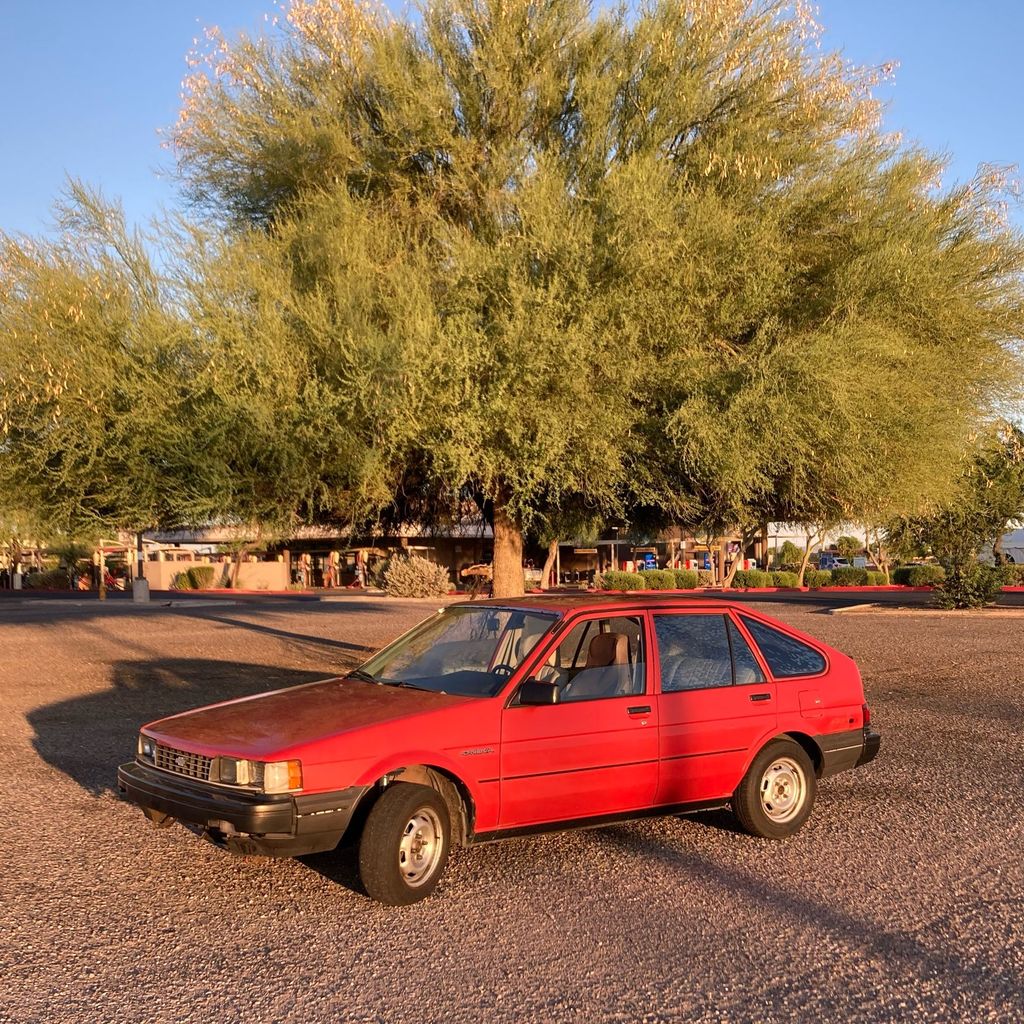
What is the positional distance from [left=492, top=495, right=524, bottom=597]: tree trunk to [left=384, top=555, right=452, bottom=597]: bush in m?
25.6

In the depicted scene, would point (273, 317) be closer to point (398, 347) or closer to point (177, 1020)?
point (398, 347)

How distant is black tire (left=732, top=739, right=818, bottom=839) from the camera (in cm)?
696

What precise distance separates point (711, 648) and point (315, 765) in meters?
2.87

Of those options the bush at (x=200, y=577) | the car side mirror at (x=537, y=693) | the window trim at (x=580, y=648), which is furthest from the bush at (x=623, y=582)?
the car side mirror at (x=537, y=693)

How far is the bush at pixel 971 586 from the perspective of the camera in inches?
1161

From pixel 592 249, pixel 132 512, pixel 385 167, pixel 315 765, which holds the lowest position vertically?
pixel 315 765

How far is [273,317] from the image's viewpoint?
33.0ft

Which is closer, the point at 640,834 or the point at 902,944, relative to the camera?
the point at 902,944

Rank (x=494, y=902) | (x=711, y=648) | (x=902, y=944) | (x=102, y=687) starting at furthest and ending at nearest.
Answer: (x=102, y=687)
(x=711, y=648)
(x=494, y=902)
(x=902, y=944)

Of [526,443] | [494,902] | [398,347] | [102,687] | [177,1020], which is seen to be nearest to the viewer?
[177,1020]

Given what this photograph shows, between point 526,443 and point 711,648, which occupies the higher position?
point 526,443

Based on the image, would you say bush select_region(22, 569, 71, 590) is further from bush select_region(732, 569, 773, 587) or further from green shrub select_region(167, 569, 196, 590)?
bush select_region(732, 569, 773, 587)

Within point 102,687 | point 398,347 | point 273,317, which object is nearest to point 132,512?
point 273,317

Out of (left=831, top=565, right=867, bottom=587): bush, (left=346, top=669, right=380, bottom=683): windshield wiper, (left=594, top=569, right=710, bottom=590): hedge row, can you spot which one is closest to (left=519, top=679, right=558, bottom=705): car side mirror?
(left=346, top=669, right=380, bottom=683): windshield wiper
